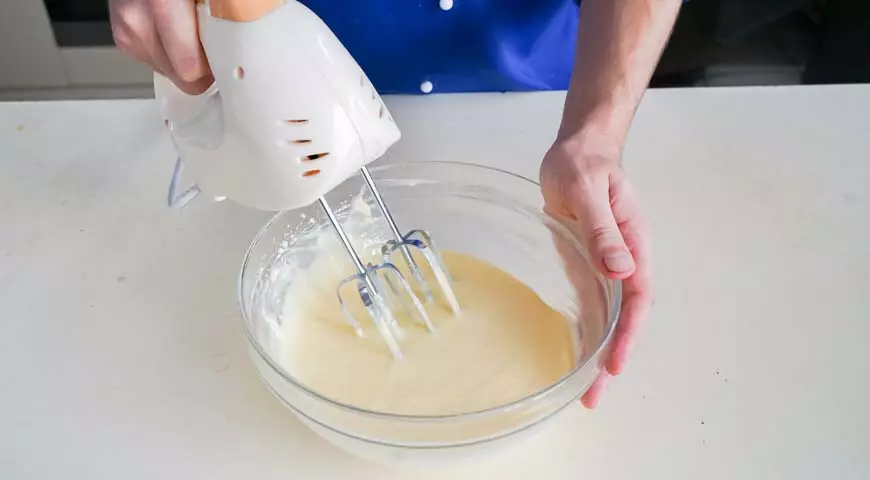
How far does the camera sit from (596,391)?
26.6 inches

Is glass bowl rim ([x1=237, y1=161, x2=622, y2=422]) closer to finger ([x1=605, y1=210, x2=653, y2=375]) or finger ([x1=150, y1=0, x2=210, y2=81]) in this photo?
finger ([x1=605, y1=210, x2=653, y2=375])

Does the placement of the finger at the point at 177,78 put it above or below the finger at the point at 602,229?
above

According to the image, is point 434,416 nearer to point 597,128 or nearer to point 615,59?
point 597,128

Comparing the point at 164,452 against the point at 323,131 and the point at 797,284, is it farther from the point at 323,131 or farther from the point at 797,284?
the point at 797,284

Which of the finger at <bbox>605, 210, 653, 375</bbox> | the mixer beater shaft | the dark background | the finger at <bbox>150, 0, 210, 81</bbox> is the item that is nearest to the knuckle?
the finger at <bbox>150, 0, 210, 81</bbox>

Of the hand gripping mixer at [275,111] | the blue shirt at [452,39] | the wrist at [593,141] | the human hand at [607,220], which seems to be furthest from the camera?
the blue shirt at [452,39]

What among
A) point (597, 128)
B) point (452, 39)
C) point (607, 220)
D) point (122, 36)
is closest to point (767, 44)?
point (452, 39)

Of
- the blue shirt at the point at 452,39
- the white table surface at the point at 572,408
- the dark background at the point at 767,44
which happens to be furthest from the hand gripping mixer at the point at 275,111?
the dark background at the point at 767,44

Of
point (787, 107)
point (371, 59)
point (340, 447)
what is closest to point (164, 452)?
point (340, 447)

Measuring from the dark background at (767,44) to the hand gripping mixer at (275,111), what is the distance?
4.87 feet

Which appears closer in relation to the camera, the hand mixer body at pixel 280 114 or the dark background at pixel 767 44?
the hand mixer body at pixel 280 114

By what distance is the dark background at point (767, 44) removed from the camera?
1932 millimetres

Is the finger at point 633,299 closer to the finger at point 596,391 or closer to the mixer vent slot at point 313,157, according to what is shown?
the finger at point 596,391

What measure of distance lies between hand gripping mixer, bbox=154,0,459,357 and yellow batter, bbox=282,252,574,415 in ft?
0.54
